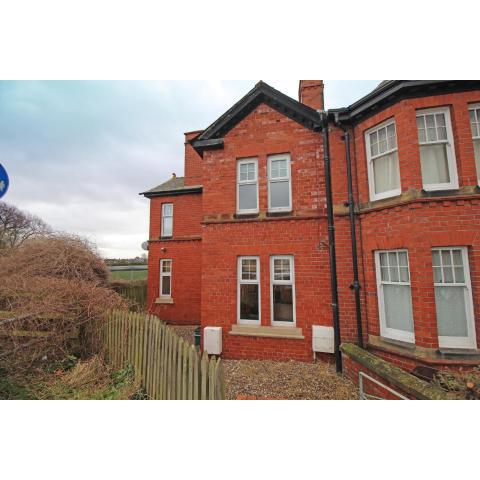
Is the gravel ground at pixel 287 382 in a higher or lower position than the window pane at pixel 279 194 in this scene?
lower

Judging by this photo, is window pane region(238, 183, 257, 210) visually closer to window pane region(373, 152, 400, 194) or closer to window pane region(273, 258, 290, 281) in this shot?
window pane region(273, 258, 290, 281)

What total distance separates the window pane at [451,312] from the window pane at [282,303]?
10.2 ft

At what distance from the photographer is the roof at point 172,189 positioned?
38.5 ft

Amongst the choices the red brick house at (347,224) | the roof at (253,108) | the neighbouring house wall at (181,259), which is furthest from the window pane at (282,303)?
the neighbouring house wall at (181,259)

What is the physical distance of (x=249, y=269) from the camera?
6625mm

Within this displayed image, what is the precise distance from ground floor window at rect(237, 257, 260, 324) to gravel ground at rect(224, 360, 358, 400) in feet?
4.02

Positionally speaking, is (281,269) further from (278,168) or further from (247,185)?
(278,168)

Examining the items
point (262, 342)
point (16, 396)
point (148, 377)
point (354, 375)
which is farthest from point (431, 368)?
point (16, 396)

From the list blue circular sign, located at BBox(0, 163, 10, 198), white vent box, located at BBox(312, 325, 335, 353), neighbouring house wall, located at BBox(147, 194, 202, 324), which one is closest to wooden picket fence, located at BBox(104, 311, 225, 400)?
white vent box, located at BBox(312, 325, 335, 353)

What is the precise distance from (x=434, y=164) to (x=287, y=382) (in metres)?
5.64

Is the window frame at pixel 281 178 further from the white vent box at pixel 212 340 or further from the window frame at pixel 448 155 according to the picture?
the white vent box at pixel 212 340

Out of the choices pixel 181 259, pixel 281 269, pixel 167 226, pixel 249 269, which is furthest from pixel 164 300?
pixel 281 269

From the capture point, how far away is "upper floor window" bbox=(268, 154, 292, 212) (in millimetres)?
6578

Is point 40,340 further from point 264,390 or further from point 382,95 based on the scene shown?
point 382,95
